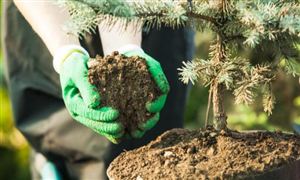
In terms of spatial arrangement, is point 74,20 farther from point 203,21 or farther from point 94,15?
point 203,21

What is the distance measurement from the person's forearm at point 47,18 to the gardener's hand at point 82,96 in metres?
0.09

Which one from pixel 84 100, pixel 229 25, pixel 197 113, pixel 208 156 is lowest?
pixel 197 113

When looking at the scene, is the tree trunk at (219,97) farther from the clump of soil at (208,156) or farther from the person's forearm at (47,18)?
the person's forearm at (47,18)

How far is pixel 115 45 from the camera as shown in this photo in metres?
1.59

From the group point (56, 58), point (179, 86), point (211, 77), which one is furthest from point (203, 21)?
point (179, 86)

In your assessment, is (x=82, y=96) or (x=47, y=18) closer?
(x=82, y=96)

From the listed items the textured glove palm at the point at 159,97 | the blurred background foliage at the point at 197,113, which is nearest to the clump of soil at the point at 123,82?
the textured glove palm at the point at 159,97

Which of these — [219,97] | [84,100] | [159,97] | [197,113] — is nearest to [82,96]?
[84,100]

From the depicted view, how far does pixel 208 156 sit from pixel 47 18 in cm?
60

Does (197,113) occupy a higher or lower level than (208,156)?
lower

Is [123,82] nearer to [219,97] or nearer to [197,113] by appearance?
[219,97]

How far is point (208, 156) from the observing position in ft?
3.97

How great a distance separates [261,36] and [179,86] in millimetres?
1139

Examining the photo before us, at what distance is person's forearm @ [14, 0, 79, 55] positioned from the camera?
1535mm
